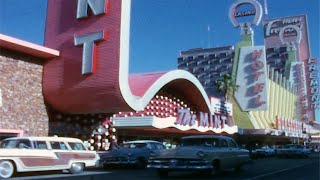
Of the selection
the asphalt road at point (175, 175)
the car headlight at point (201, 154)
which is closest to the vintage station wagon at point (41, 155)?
the asphalt road at point (175, 175)

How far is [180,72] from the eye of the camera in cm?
3572

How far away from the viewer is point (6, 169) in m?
15.2

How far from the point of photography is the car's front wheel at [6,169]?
15.0 metres

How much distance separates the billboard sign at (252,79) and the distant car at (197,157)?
48.8m

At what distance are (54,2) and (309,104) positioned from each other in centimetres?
10626

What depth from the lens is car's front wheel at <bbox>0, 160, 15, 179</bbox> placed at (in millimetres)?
15041

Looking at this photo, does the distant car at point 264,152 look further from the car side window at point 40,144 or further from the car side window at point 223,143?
the car side window at point 40,144

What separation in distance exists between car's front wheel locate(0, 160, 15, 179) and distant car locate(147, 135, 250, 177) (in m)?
4.70

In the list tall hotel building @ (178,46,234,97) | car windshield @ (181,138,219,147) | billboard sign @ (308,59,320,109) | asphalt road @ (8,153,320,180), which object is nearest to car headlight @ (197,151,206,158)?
asphalt road @ (8,153,320,180)

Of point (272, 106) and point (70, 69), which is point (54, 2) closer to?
point (70, 69)

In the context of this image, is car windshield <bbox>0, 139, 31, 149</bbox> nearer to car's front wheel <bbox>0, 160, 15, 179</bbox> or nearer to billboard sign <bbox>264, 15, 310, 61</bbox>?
car's front wheel <bbox>0, 160, 15, 179</bbox>

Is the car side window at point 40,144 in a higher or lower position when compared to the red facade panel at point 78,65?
lower

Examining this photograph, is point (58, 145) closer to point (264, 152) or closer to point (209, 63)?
point (264, 152)

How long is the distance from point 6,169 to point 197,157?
6.48m
